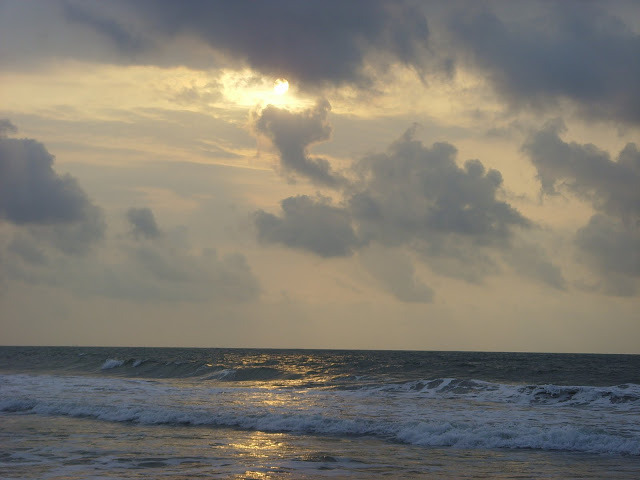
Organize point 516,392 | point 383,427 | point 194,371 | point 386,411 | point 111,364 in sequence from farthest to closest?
point 111,364 → point 194,371 → point 516,392 → point 386,411 → point 383,427

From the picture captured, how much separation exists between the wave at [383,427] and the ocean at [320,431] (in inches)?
2.1

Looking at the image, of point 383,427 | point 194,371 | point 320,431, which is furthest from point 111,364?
point 383,427

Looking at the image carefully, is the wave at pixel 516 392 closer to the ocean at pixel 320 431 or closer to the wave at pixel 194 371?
the ocean at pixel 320 431

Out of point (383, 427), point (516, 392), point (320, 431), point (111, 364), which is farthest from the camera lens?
point (111, 364)

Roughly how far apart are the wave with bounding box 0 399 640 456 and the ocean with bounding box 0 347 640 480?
54 mm

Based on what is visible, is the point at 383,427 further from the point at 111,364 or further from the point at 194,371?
the point at 111,364

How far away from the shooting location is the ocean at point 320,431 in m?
18.4

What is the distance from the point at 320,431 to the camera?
25.9m

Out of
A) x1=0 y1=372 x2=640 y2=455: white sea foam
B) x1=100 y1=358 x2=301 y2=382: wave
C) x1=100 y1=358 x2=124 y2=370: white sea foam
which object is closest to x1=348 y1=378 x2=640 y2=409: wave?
x1=0 y1=372 x2=640 y2=455: white sea foam

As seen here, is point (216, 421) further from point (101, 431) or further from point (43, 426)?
point (43, 426)

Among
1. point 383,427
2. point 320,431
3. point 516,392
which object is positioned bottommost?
point 320,431

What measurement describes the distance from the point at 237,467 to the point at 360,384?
25.4 metres

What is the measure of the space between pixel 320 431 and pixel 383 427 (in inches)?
102

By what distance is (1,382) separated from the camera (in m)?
45.2
